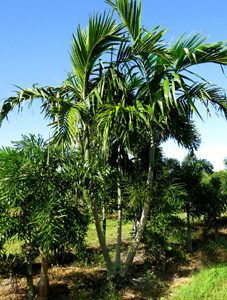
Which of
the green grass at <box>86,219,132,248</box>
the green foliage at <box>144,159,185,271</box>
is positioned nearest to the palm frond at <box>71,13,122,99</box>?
the green foliage at <box>144,159,185,271</box>

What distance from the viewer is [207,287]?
26.0ft

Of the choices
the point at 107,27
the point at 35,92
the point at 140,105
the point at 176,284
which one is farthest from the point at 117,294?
the point at 107,27

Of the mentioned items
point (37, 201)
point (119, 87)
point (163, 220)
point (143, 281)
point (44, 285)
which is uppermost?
point (119, 87)

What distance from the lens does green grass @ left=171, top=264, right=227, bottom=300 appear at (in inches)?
295

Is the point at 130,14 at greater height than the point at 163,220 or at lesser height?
greater

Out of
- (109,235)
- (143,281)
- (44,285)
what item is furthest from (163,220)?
(109,235)

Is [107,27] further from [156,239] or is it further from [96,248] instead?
[96,248]

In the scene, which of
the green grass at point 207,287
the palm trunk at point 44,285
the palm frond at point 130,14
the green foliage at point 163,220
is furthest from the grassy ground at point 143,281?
the palm frond at point 130,14

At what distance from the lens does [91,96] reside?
8.06 metres

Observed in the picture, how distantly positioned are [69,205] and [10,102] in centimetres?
247

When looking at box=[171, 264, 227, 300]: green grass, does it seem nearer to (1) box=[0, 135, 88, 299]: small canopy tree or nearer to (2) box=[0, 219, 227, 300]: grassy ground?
(2) box=[0, 219, 227, 300]: grassy ground

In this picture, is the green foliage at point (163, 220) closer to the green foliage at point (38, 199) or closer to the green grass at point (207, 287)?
the green grass at point (207, 287)

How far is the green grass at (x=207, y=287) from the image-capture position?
750cm

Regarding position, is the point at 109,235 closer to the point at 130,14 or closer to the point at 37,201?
the point at 37,201
